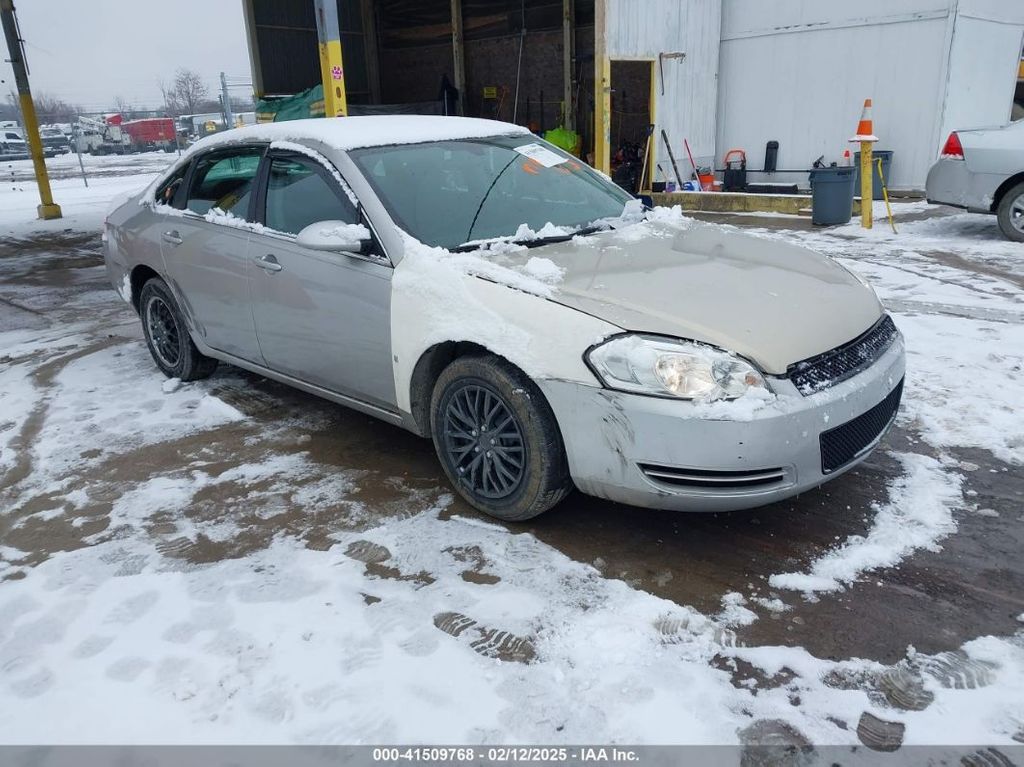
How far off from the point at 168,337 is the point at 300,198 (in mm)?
1807

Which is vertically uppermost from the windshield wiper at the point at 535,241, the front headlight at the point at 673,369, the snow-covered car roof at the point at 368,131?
the snow-covered car roof at the point at 368,131

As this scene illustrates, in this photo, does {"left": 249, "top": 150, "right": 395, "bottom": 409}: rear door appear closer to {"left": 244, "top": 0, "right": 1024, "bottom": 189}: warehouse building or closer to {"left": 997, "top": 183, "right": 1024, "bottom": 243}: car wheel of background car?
{"left": 997, "top": 183, "right": 1024, "bottom": 243}: car wheel of background car

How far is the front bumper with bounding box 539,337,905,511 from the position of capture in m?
2.68

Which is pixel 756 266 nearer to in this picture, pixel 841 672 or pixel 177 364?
pixel 841 672

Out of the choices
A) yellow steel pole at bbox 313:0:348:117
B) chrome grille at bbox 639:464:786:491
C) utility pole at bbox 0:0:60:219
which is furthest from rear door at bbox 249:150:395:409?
utility pole at bbox 0:0:60:219

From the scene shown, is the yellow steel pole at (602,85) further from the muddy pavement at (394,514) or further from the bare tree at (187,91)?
the bare tree at (187,91)

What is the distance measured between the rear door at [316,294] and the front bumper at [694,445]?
101 centimetres

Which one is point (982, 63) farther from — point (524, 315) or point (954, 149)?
point (524, 315)

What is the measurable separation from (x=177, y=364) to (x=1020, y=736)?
4767mm

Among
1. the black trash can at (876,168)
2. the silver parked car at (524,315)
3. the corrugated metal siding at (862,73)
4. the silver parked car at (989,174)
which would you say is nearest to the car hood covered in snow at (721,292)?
the silver parked car at (524,315)

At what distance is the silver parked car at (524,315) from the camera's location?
275 cm

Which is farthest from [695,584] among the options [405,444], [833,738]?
[405,444]

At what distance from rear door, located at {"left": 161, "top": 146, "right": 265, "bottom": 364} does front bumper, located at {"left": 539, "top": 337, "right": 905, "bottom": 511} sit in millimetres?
2155

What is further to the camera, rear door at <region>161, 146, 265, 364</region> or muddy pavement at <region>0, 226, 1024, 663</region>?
rear door at <region>161, 146, 265, 364</region>
